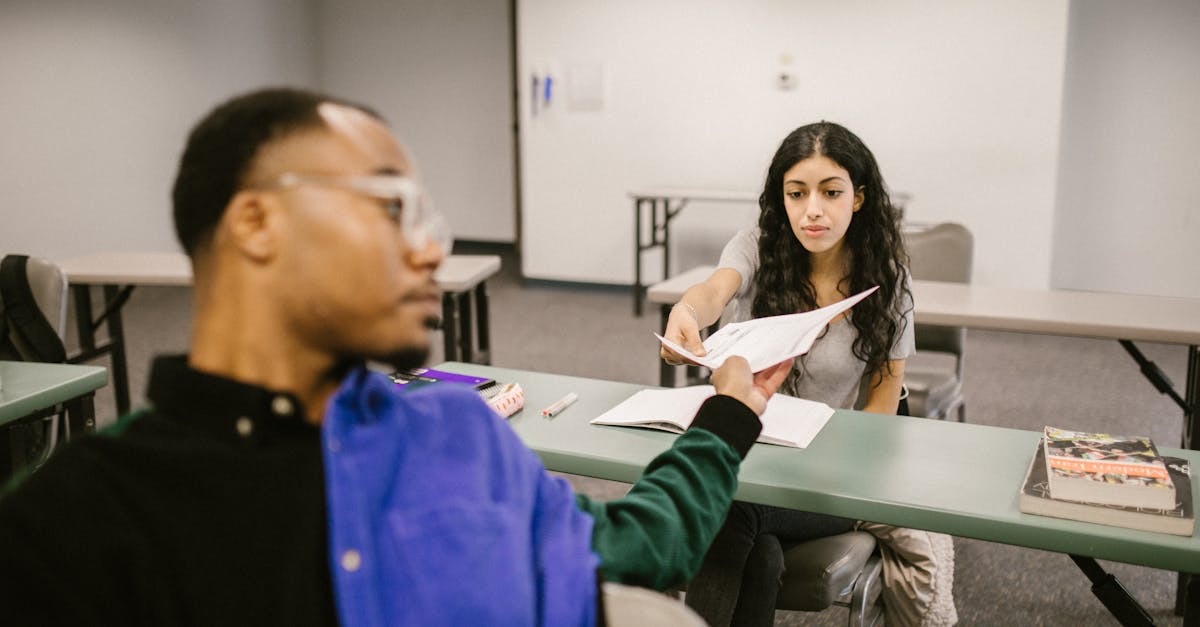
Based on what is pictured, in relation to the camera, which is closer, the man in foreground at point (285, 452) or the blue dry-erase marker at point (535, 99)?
the man in foreground at point (285, 452)

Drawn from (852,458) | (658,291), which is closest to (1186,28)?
(658,291)

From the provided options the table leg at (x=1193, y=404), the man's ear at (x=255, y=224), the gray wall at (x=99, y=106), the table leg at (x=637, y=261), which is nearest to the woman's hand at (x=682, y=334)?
the man's ear at (x=255, y=224)

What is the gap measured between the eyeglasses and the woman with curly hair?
107 centimetres

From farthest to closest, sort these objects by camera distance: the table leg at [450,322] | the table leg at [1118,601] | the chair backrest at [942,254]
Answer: the table leg at [450,322], the chair backrest at [942,254], the table leg at [1118,601]

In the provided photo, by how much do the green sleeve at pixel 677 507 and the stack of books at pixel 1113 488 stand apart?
498 millimetres

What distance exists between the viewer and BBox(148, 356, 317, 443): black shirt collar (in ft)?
2.43

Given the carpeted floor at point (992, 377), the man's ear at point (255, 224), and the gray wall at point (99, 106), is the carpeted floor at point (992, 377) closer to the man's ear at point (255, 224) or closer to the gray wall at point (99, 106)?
the gray wall at point (99, 106)

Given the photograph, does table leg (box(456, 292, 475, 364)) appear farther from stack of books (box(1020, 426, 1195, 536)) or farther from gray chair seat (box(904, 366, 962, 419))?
stack of books (box(1020, 426, 1195, 536))

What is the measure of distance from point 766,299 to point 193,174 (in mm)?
1478

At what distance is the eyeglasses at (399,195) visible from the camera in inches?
28.5

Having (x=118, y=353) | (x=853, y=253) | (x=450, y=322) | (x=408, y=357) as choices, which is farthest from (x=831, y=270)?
(x=118, y=353)

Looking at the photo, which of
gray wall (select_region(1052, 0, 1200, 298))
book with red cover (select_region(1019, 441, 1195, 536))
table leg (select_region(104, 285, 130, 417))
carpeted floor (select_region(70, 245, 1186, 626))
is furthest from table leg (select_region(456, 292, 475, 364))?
gray wall (select_region(1052, 0, 1200, 298))

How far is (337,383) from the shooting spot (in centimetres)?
79

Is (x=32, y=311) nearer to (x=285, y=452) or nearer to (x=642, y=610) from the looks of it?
(x=285, y=452)
